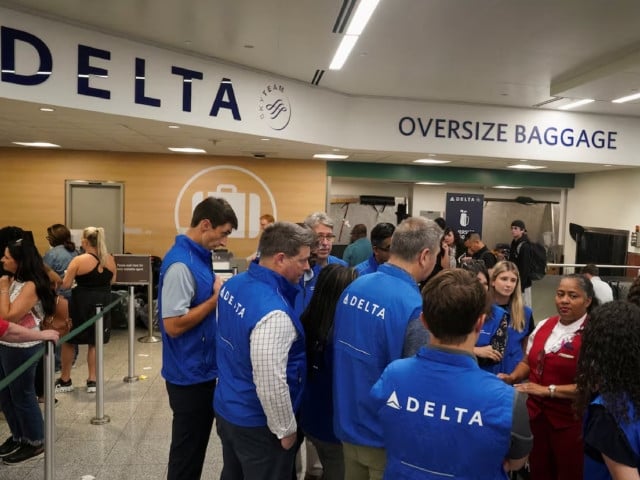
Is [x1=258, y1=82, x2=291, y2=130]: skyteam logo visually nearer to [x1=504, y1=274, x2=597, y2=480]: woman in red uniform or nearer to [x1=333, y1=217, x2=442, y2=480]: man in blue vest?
[x1=504, y1=274, x2=597, y2=480]: woman in red uniform

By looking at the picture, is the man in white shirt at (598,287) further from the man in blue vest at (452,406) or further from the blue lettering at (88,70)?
the blue lettering at (88,70)

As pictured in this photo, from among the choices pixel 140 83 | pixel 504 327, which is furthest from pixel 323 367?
pixel 140 83

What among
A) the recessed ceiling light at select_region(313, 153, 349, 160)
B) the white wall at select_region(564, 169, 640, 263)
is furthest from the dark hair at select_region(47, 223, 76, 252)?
the white wall at select_region(564, 169, 640, 263)

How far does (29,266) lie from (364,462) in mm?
2791

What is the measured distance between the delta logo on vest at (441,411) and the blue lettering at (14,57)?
170 inches

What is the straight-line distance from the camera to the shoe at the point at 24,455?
3.67m

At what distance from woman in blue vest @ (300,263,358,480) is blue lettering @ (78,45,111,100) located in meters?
3.55

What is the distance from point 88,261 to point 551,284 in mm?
5765

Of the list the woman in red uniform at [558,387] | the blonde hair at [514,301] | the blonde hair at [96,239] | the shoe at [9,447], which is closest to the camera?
→ the woman in red uniform at [558,387]

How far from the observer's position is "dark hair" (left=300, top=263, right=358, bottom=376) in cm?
231

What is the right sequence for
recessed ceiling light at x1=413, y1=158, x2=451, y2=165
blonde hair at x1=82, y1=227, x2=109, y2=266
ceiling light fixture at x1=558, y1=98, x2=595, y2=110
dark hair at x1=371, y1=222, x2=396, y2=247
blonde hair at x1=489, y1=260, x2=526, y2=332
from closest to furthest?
blonde hair at x1=489, y1=260, x2=526, y2=332 → dark hair at x1=371, y1=222, x2=396, y2=247 → blonde hair at x1=82, y1=227, x2=109, y2=266 → ceiling light fixture at x1=558, y1=98, x2=595, y2=110 → recessed ceiling light at x1=413, y1=158, x2=451, y2=165

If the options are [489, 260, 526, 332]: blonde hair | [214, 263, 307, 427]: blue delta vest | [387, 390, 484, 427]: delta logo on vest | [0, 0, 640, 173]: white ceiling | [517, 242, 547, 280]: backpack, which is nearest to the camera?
[387, 390, 484, 427]: delta logo on vest

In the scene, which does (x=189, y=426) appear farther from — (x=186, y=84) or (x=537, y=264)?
(x=537, y=264)

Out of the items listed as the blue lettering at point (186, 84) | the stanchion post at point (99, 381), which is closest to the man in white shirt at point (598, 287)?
the blue lettering at point (186, 84)
